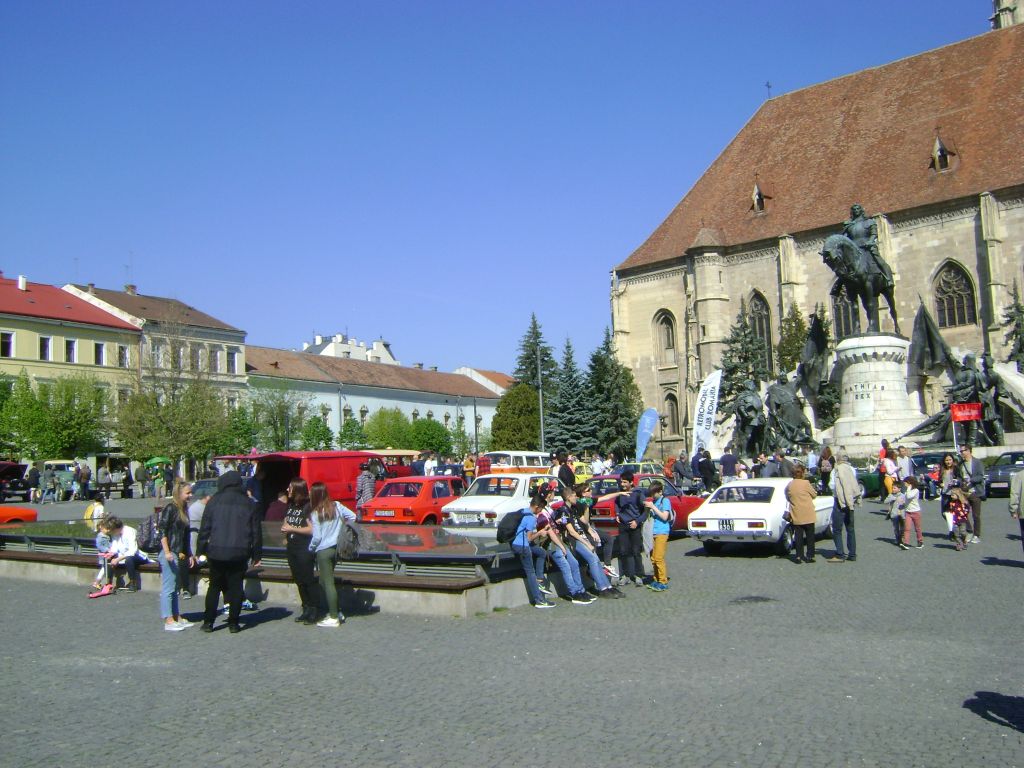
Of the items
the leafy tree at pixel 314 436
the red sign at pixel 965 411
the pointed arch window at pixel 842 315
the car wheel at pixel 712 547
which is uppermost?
the pointed arch window at pixel 842 315

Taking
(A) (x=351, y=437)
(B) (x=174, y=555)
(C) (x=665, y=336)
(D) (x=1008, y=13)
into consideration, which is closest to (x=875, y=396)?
(B) (x=174, y=555)

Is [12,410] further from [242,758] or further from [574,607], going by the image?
[242,758]

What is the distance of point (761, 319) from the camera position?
5731 centimetres

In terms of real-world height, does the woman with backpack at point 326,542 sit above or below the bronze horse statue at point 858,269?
below

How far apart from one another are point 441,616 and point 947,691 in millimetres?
5456

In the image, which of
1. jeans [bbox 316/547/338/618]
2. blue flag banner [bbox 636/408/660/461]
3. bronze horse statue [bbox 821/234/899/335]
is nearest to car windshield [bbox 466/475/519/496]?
jeans [bbox 316/547/338/618]

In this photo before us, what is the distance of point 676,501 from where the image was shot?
19.0 meters

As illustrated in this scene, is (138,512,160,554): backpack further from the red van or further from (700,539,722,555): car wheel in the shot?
(700,539,722,555): car wheel

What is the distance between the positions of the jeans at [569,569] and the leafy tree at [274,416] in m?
51.6

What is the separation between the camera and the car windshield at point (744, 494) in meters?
16.2

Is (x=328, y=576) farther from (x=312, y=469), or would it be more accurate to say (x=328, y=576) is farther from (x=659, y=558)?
(x=312, y=469)

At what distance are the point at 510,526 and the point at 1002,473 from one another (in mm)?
18558

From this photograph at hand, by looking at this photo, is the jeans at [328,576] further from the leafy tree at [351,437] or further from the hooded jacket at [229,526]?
the leafy tree at [351,437]

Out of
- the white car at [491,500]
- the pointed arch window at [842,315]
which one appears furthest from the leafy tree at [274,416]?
the white car at [491,500]
